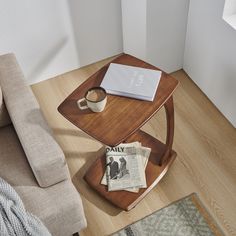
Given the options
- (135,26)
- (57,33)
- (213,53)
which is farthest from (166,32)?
(57,33)

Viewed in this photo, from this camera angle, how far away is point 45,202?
1.47 meters

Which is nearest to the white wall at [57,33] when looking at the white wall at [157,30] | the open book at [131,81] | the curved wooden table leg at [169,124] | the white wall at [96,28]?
the white wall at [96,28]

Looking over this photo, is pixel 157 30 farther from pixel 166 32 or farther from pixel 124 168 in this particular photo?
pixel 124 168

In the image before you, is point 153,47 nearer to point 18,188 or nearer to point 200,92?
point 200,92

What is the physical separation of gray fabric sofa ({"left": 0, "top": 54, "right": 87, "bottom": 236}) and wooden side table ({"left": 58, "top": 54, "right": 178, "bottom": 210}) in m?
0.14

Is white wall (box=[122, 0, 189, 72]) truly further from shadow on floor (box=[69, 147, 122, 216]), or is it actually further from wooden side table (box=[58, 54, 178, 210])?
shadow on floor (box=[69, 147, 122, 216])

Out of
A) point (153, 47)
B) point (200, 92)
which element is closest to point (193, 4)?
point (153, 47)

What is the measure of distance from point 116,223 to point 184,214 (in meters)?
0.33

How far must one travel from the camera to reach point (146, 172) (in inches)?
74.7

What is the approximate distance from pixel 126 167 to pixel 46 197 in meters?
0.53

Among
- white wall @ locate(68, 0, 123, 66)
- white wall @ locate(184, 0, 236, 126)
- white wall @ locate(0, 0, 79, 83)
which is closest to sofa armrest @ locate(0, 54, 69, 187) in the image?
white wall @ locate(0, 0, 79, 83)

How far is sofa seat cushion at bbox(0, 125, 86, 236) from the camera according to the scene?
146 cm

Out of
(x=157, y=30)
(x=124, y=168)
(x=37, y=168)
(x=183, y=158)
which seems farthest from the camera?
(x=157, y=30)

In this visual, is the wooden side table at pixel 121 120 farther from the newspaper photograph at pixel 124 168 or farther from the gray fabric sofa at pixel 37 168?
the gray fabric sofa at pixel 37 168
